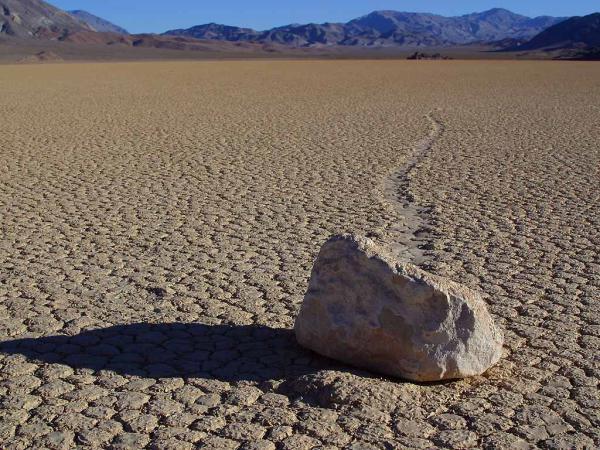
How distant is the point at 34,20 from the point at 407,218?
15841 cm

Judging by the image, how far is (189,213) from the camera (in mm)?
7844

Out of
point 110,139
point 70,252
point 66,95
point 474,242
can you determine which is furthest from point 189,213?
point 66,95

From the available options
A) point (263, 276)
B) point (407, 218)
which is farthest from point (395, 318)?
point (407, 218)

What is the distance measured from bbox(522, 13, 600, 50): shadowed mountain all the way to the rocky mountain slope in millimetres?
77041

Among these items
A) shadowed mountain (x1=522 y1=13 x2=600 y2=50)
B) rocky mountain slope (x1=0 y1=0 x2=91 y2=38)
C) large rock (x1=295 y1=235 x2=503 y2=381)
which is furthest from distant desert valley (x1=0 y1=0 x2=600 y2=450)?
rocky mountain slope (x1=0 y1=0 x2=91 y2=38)

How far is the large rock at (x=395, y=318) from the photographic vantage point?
3.88m

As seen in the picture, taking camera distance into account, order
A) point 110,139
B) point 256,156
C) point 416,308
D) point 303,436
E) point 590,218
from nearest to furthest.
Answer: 1. point 303,436
2. point 416,308
3. point 590,218
4. point 256,156
5. point 110,139

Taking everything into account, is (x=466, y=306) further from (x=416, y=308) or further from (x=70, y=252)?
(x=70, y=252)

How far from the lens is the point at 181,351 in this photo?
437 centimetres

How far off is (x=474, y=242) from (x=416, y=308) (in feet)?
10.00

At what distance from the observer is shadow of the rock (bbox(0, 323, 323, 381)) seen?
4.13 m

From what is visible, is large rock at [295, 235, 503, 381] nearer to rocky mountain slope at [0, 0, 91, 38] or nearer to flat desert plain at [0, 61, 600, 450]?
flat desert plain at [0, 61, 600, 450]

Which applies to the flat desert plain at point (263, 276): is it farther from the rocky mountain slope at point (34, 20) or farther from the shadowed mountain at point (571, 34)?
the rocky mountain slope at point (34, 20)

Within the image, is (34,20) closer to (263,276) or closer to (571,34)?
(571,34)
